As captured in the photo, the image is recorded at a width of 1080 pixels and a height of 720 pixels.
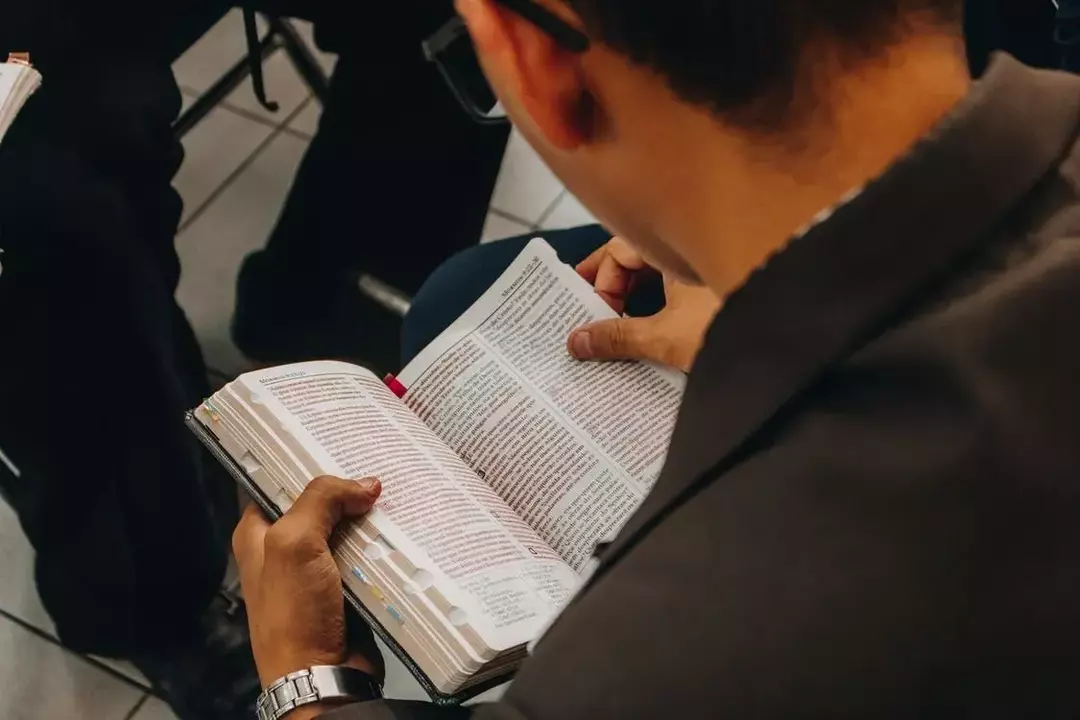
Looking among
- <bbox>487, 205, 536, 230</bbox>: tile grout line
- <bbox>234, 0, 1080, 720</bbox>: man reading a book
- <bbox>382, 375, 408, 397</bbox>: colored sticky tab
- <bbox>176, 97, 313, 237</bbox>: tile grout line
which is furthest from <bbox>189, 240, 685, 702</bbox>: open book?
<bbox>176, 97, 313, 237</bbox>: tile grout line

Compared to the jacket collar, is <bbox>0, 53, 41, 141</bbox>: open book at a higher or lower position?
higher

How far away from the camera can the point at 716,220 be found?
42 centimetres

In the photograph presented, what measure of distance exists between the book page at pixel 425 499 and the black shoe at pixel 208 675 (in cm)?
49

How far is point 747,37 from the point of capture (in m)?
0.35

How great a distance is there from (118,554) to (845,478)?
29.7 inches

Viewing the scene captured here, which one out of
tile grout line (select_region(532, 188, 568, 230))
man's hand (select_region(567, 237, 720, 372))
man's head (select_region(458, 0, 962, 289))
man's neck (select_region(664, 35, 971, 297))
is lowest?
tile grout line (select_region(532, 188, 568, 230))

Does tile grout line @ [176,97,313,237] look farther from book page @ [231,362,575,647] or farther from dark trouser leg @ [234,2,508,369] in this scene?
book page @ [231,362,575,647]

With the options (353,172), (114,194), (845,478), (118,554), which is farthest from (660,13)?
(353,172)

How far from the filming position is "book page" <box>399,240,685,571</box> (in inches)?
26.6

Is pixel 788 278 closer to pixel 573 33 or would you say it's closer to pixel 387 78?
pixel 573 33

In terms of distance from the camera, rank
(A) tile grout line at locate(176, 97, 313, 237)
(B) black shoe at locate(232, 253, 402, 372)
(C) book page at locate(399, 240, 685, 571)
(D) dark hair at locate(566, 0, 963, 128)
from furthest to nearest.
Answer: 1. (A) tile grout line at locate(176, 97, 313, 237)
2. (B) black shoe at locate(232, 253, 402, 372)
3. (C) book page at locate(399, 240, 685, 571)
4. (D) dark hair at locate(566, 0, 963, 128)

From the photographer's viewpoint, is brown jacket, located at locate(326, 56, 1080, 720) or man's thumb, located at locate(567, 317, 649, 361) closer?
brown jacket, located at locate(326, 56, 1080, 720)

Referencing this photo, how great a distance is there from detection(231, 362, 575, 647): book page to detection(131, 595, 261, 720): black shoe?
0.49 metres

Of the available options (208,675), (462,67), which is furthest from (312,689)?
(462,67)
